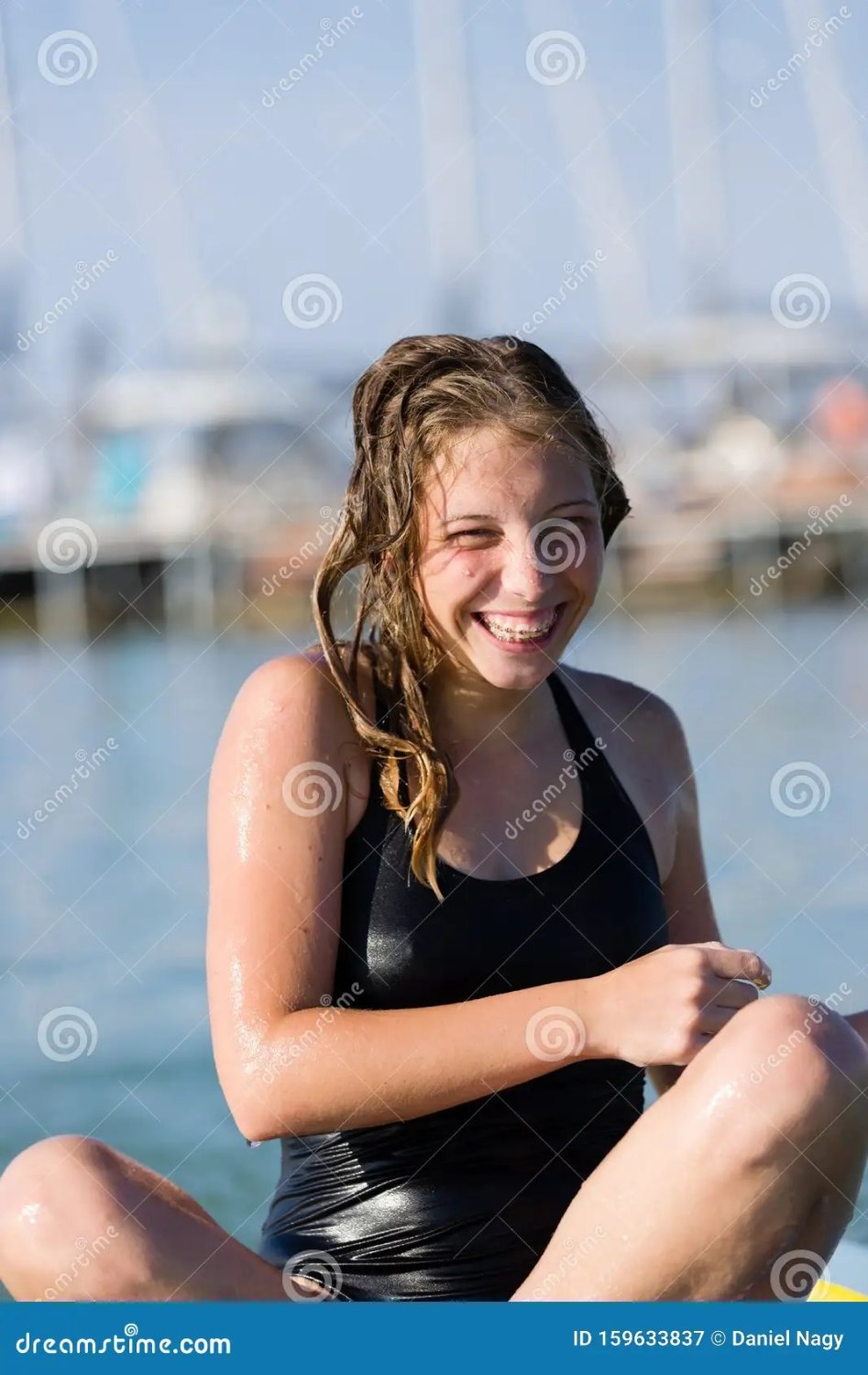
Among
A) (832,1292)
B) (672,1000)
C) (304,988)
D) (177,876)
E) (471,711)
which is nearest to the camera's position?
(672,1000)

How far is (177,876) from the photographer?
8820 millimetres

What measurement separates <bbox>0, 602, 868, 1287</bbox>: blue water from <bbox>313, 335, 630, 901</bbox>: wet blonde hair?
2006 mm

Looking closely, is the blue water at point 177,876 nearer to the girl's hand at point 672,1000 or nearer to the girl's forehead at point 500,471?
the girl's hand at point 672,1000

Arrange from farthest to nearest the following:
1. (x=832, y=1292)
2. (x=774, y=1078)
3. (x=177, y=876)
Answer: (x=177, y=876)
(x=832, y=1292)
(x=774, y=1078)

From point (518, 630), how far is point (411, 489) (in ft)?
0.72

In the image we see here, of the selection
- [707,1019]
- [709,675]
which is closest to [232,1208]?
[707,1019]

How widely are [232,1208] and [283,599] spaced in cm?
2190

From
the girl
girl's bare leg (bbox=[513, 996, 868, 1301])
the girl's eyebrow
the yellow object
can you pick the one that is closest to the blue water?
the yellow object

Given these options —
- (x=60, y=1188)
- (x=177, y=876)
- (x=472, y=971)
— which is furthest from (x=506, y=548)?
(x=177, y=876)

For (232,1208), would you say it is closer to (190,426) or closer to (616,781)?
(616,781)

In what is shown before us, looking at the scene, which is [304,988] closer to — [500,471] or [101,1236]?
[101,1236]

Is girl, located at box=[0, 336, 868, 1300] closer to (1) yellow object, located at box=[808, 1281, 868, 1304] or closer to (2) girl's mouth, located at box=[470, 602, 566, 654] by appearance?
(2) girl's mouth, located at box=[470, 602, 566, 654]

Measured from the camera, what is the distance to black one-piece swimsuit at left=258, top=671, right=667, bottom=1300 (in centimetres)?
214

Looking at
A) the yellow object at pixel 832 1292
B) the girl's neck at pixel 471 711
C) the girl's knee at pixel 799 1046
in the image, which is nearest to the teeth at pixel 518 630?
the girl's neck at pixel 471 711
